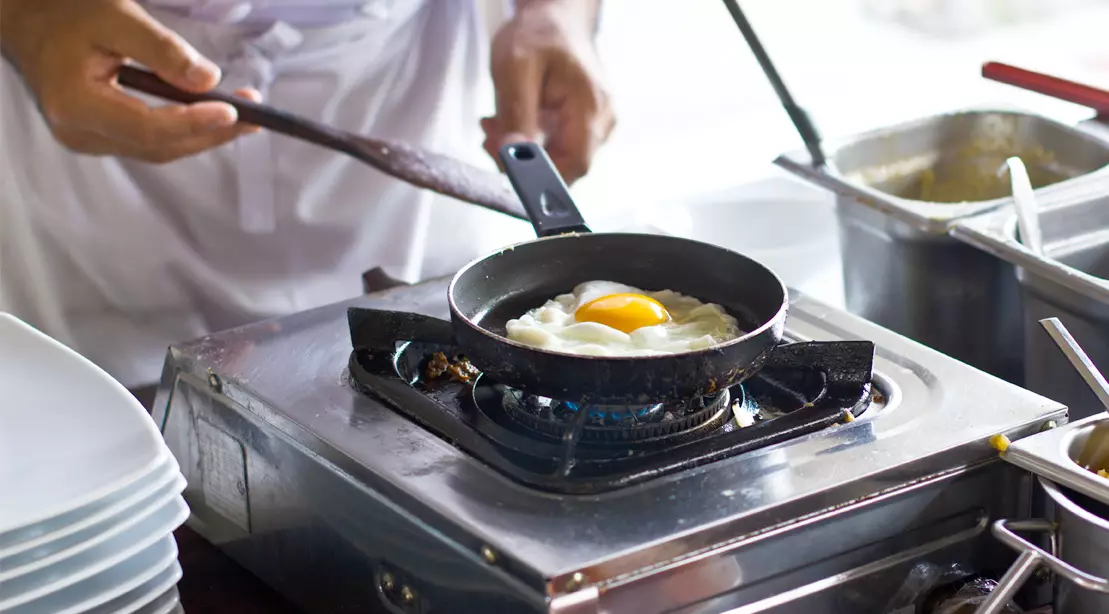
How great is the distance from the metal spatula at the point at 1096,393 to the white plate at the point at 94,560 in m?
0.83

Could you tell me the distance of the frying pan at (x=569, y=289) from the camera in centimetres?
111

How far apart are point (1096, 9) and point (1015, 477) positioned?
499 cm

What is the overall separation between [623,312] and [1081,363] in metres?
0.44

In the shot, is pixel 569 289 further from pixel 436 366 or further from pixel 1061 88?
pixel 1061 88

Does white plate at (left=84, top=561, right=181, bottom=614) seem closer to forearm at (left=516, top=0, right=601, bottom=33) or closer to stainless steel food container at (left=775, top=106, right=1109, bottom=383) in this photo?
stainless steel food container at (left=775, top=106, right=1109, bottom=383)

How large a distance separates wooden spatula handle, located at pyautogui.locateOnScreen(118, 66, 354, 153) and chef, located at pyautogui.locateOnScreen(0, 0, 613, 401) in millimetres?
44

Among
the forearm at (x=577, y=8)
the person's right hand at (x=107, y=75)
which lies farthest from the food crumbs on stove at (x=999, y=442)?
the forearm at (x=577, y=8)

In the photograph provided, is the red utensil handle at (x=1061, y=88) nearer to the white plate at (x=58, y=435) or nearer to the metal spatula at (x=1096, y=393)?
the metal spatula at (x=1096, y=393)

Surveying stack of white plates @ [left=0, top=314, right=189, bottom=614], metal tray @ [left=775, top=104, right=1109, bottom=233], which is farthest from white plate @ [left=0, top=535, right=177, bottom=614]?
metal tray @ [left=775, top=104, right=1109, bottom=233]

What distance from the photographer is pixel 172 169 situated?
2158 millimetres

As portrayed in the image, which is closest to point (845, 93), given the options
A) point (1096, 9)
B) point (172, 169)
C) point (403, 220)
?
point (1096, 9)

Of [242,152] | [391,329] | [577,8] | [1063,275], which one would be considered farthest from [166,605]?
[577,8]

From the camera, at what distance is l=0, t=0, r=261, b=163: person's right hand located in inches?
68.7

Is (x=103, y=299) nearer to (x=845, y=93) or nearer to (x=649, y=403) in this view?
(x=649, y=403)
